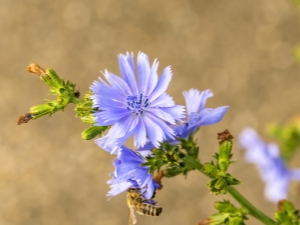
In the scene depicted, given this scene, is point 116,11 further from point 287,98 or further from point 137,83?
point 137,83

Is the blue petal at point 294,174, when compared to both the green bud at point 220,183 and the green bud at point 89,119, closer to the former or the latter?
the green bud at point 220,183

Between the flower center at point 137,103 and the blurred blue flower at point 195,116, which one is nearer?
the flower center at point 137,103

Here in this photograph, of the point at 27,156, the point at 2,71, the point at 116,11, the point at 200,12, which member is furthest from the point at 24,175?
the point at 200,12

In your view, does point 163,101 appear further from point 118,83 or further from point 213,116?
point 213,116

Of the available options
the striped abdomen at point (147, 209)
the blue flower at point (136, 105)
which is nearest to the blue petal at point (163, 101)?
the blue flower at point (136, 105)

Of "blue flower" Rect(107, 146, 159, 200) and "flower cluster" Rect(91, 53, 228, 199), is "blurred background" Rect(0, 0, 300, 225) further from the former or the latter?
"flower cluster" Rect(91, 53, 228, 199)

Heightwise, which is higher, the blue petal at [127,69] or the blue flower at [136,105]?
the blue petal at [127,69]
